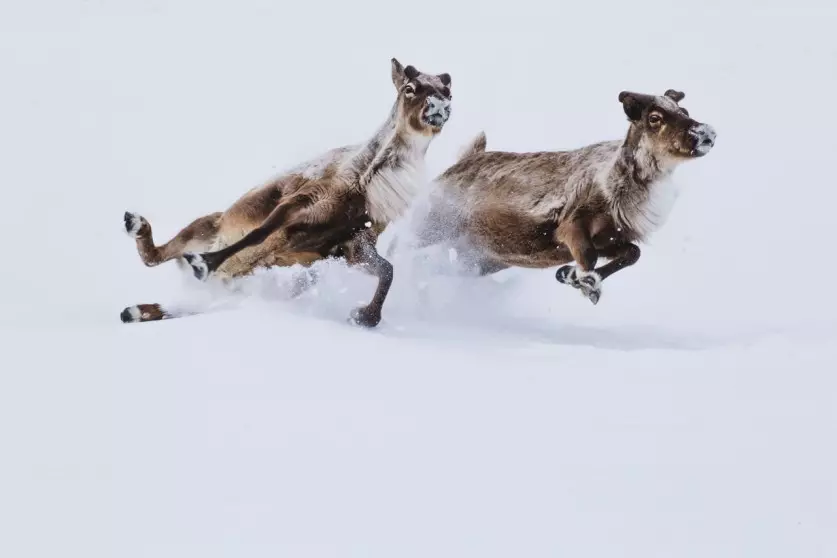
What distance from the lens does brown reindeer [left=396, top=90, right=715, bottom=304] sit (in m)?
8.42

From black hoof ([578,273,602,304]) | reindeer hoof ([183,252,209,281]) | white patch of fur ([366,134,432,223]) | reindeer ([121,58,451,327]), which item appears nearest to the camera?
reindeer hoof ([183,252,209,281])

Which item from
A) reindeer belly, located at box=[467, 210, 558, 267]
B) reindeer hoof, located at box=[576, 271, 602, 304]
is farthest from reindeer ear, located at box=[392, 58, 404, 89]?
reindeer hoof, located at box=[576, 271, 602, 304]

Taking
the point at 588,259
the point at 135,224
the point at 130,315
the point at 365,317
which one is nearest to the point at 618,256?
the point at 588,259

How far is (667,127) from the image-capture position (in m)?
8.38

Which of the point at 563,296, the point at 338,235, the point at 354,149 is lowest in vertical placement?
the point at 563,296

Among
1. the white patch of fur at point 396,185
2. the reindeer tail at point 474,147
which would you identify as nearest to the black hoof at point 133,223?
the white patch of fur at point 396,185

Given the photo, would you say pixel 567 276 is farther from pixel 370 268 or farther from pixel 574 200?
pixel 370 268

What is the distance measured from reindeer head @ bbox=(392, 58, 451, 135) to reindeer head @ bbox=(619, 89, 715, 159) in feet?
4.51

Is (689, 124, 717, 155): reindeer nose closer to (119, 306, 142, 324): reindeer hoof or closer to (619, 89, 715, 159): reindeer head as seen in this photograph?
(619, 89, 715, 159): reindeer head

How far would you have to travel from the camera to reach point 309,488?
531cm

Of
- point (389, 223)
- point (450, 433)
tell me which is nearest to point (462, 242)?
point (389, 223)

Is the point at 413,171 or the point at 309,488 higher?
the point at 413,171

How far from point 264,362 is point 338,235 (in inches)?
69.0

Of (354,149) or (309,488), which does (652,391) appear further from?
(354,149)
